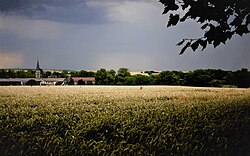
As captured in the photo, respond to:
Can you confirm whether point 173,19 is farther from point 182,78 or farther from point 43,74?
point 43,74

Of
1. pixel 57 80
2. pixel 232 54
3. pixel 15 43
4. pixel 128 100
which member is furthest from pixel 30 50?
pixel 232 54

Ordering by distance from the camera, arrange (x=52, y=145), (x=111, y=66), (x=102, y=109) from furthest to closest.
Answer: (x=111, y=66)
(x=102, y=109)
(x=52, y=145)

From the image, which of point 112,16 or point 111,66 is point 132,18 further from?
point 111,66

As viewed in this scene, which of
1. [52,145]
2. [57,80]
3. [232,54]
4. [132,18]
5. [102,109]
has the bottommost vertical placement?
[52,145]

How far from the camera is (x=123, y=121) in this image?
62.1 inches

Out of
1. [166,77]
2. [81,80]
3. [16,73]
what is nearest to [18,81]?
[16,73]

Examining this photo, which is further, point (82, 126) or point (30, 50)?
point (30, 50)

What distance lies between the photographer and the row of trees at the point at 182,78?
5.63 ft

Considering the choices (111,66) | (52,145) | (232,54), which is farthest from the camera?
(232,54)

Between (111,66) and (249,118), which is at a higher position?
(111,66)

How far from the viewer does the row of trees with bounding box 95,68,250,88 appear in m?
1.72

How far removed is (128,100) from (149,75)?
7.3 inches

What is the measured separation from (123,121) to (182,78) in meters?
0.42

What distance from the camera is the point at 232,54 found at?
1.83m
